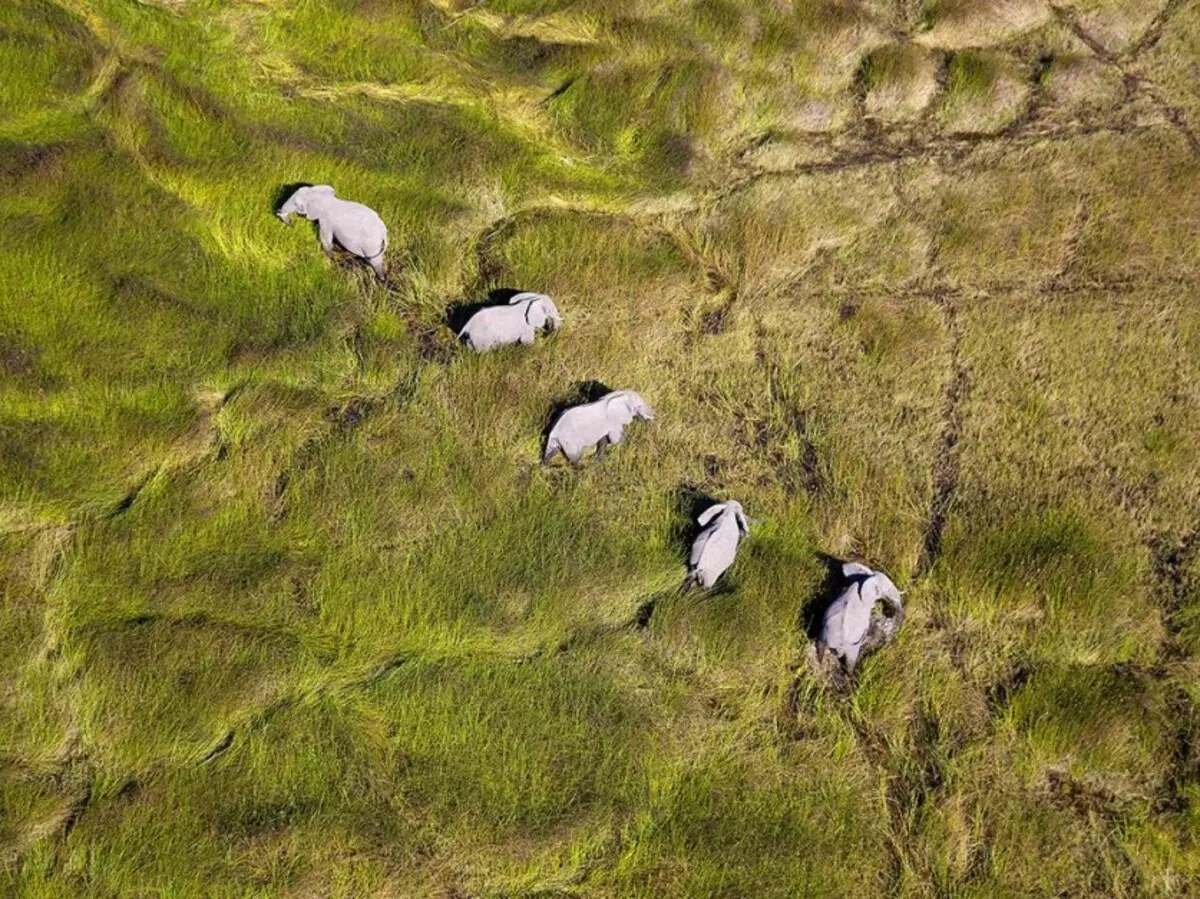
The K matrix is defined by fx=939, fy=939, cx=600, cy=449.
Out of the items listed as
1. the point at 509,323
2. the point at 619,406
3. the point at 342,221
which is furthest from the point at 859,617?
the point at 342,221

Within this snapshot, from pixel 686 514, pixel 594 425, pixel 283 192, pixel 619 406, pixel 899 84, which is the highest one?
pixel 899 84

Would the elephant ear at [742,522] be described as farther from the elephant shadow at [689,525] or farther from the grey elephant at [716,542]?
the elephant shadow at [689,525]

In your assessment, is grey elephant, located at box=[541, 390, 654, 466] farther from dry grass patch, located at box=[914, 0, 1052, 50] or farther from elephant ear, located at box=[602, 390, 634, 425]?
dry grass patch, located at box=[914, 0, 1052, 50]

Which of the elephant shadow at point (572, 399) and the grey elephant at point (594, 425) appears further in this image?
the elephant shadow at point (572, 399)

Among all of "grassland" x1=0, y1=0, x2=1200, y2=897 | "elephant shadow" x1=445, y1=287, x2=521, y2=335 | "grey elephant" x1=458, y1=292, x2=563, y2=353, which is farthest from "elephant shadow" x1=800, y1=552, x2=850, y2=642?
"elephant shadow" x1=445, y1=287, x2=521, y2=335

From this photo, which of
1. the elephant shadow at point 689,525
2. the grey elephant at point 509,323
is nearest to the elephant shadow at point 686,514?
the elephant shadow at point 689,525

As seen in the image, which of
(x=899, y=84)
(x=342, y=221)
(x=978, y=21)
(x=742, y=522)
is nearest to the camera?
(x=742, y=522)

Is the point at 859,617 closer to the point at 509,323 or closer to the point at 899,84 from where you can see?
the point at 509,323
